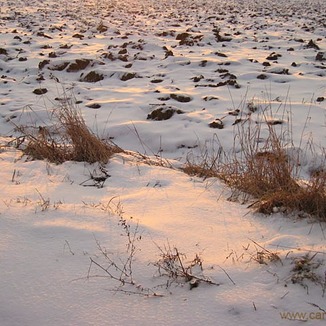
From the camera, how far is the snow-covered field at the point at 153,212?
65.1 inches

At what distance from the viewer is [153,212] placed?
252 centimetres

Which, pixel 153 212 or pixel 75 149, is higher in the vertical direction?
pixel 75 149

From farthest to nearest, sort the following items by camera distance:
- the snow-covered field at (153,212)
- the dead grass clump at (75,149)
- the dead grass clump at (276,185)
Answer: the dead grass clump at (75,149) < the dead grass clump at (276,185) < the snow-covered field at (153,212)

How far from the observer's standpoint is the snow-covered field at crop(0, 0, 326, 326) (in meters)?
1.65

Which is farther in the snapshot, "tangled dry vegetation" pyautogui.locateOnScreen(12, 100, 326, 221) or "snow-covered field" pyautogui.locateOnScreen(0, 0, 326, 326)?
"tangled dry vegetation" pyautogui.locateOnScreen(12, 100, 326, 221)

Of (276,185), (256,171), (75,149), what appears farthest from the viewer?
(75,149)

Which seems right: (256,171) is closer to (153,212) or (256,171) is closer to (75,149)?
(153,212)

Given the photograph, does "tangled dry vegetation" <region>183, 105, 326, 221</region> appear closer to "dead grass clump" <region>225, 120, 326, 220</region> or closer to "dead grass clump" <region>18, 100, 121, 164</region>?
"dead grass clump" <region>225, 120, 326, 220</region>

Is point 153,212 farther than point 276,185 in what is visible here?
No

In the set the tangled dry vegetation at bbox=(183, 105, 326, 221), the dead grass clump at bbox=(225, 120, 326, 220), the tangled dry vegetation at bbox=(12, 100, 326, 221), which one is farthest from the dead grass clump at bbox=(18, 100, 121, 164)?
the dead grass clump at bbox=(225, 120, 326, 220)

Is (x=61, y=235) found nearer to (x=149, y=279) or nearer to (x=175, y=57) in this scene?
(x=149, y=279)

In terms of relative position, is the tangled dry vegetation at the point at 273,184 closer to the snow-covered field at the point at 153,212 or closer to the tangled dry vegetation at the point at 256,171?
the tangled dry vegetation at the point at 256,171

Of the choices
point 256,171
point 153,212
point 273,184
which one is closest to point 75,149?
point 153,212

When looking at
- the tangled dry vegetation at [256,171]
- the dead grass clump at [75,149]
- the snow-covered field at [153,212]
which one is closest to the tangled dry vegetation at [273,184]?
the tangled dry vegetation at [256,171]
